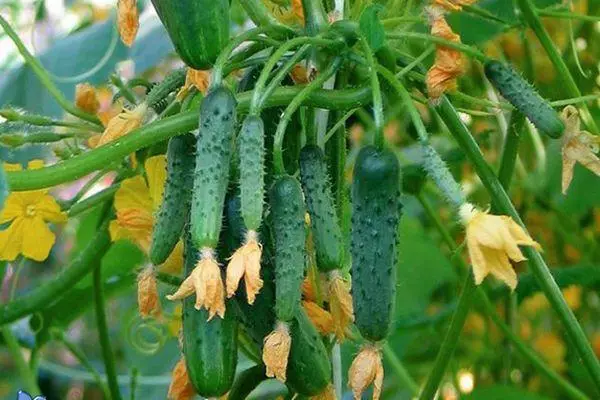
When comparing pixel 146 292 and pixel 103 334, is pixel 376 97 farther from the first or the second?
pixel 103 334

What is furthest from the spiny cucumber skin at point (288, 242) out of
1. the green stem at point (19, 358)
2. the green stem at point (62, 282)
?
the green stem at point (19, 358)

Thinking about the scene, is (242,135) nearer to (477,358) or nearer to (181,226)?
(181,226)

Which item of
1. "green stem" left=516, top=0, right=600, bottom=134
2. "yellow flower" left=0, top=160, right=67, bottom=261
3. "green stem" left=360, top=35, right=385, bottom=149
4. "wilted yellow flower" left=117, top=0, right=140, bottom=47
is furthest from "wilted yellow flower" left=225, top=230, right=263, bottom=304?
"green stem" left=516, top=0, right=600, bottom=134

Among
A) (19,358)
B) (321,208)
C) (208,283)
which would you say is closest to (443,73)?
(321,208)

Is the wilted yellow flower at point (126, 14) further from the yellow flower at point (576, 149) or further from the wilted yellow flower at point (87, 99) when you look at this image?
the yellow flower at point (576, 149)

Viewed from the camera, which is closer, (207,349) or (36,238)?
(207,349)
